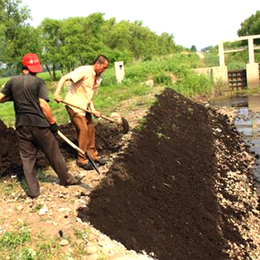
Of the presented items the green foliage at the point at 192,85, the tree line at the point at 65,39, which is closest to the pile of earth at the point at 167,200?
the green foliage at the point at 192,85

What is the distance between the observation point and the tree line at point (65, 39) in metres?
29.1

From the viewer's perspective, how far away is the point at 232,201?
26.9 feet

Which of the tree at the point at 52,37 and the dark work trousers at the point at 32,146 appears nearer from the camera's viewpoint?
the dark work trousers at the point at 32,146

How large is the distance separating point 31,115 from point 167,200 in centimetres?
284

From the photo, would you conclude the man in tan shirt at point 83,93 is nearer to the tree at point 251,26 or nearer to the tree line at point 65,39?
the tree line at point 65,39

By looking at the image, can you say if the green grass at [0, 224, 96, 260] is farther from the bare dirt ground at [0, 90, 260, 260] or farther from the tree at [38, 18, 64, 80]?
the tree at [38, 18, 64, 80]

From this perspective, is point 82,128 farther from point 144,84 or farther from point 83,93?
point 144,84

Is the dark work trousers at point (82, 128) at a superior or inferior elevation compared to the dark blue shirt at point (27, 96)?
A: inferior

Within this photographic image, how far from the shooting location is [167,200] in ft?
21.7

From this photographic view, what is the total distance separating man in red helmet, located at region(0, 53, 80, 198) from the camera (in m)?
5.19

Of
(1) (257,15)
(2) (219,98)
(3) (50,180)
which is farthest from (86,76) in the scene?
(1) (257,15)

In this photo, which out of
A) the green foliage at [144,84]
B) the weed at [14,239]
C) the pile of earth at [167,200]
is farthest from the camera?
the green foliage at [144,84]

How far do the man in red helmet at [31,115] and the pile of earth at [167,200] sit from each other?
3.07 ft

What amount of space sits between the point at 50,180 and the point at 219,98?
2191 centimetres
